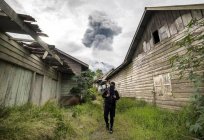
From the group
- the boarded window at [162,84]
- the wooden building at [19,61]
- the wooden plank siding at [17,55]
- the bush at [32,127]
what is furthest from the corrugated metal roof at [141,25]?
the wooden plank siding at [17,55]

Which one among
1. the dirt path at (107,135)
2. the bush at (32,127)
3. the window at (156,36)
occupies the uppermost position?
the window at (156,36)

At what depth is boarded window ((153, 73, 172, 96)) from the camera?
27.8ft

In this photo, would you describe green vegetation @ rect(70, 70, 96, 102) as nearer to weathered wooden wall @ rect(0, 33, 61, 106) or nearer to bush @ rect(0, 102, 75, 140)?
weathered wooden wall @ rect(0, 33, 61, 106)

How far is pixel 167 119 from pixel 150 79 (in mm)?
4140

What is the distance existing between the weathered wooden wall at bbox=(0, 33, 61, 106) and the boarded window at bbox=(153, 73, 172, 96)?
20.4 feet

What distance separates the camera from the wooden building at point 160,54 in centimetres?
744

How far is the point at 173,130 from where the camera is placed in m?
5.03

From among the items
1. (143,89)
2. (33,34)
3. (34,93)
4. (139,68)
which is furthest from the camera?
(139,68)

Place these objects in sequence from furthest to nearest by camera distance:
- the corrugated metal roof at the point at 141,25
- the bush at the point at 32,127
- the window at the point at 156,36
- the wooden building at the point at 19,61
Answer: the window at the point at 156,36, the corrugated metal roof at the point at 141,25, the wooden building at the point at 19,61, the bush at the point at 32,127

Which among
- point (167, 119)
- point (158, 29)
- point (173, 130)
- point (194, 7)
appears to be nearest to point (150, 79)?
point (158, 29)

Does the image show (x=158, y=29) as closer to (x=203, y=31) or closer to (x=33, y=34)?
(x=203, y=31)

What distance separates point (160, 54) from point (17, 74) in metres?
7.04

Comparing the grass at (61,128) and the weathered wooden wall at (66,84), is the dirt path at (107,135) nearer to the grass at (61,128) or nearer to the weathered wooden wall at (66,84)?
the grass at (61,128)

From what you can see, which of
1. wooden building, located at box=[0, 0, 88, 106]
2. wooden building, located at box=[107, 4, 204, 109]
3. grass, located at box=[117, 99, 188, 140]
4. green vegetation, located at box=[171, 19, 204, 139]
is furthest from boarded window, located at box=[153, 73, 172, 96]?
wooden building, located at box=[0, 0, 88, 106]
